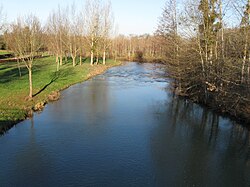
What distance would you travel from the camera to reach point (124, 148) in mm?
13016

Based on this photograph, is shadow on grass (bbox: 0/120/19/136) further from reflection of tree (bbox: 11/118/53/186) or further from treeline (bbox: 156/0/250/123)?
treeline (bbox: 156/0/250/123)

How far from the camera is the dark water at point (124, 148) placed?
1027 centimetres

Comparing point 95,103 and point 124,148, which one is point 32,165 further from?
point 95,103

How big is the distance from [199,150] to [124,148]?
3936 mm

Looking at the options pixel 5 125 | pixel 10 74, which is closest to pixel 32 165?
pixel 5 125

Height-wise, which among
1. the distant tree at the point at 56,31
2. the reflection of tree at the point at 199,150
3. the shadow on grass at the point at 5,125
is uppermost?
the distant tree at the point at 56,31

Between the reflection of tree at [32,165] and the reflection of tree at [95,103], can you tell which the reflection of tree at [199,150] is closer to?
the reflection of tree at [95,103]

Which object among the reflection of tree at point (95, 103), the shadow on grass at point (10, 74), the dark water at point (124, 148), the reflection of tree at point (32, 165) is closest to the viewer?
the reflection of tree at point (32, 165)

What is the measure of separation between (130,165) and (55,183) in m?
3.30

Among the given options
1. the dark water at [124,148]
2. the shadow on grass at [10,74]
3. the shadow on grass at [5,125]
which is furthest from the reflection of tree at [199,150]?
the shadow on grass at [10,74]

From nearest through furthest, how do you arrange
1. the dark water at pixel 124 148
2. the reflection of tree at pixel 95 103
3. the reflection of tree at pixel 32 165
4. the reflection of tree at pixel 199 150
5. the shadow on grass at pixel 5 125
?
the reflection of tree at pixel 32 165, the dark water at pixel 124 148, the reflection of tree at pixel 199 150, the shadow on grass at pixel 5 125, the reflection of tree at pixel 95 103

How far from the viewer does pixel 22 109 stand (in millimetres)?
18297

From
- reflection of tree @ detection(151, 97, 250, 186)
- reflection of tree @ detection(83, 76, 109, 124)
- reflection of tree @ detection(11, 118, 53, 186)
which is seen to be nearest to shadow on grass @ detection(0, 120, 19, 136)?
reflection of tree @ detection(11, 118, 53, 186)

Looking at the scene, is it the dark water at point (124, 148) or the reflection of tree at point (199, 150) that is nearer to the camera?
the dark water at point (124, 148)
